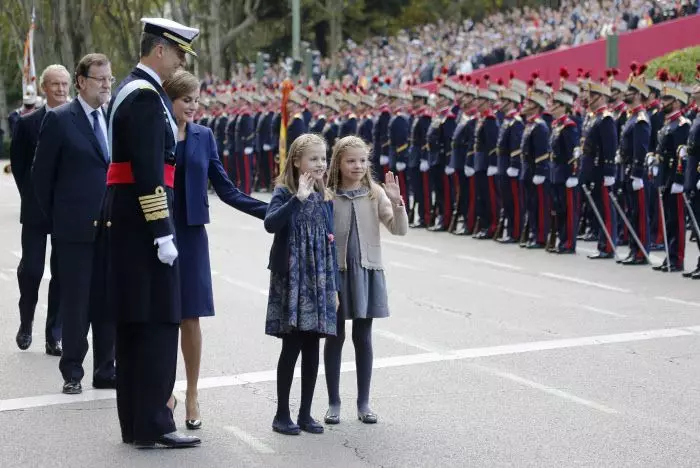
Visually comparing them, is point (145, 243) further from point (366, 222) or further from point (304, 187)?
point (366, 222)

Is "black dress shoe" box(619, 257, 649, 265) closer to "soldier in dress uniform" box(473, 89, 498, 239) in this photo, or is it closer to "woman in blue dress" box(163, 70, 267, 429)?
"soldier in dress uniform" box(473, 89, 498, 239)

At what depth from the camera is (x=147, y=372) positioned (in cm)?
757

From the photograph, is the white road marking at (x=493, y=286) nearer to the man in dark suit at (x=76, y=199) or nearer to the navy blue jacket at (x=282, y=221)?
the man in dark suit at (x=76, y=199)

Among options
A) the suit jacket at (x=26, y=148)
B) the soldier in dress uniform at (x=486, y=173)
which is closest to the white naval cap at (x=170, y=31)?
the suit jacket at (x=26, y=148)

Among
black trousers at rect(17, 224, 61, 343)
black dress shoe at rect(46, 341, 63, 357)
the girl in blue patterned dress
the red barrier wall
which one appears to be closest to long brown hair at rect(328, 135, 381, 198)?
the girl in blue patterned dress

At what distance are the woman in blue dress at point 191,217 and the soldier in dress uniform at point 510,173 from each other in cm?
1178

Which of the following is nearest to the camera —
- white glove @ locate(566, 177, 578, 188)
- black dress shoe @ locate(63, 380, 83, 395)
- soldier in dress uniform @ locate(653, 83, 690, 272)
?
black dress shoe @ locate(63, 380, 83, 395)

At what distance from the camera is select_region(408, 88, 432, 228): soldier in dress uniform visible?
73.4 feet

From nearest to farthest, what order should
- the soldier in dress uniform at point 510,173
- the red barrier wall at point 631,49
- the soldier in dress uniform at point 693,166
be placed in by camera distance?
the soldier in dress uniform at point 693,166 → the soldier in dress uniform at point 510,173 → the red barrier wall at point 631,49

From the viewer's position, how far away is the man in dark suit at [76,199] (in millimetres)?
9258

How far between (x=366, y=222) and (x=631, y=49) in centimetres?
2560

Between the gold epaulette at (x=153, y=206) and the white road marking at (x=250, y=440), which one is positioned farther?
the white road marking at (x=250, y=440)

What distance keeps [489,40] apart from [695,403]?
102 ft

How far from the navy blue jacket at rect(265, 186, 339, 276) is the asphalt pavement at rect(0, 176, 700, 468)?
35.2 inches
